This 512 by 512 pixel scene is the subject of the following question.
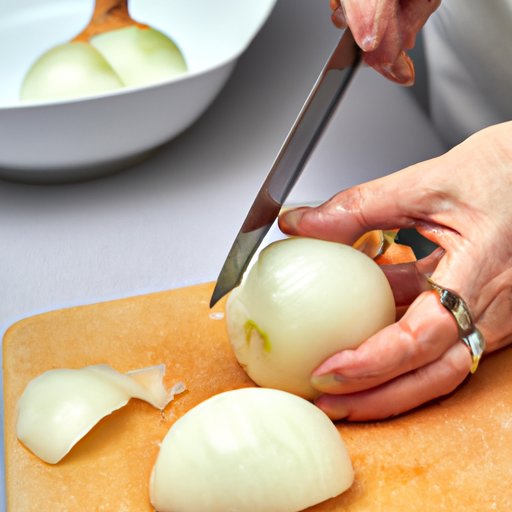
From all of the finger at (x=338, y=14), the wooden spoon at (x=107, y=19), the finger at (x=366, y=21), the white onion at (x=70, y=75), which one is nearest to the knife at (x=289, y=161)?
the finger at (x=366, y=21)

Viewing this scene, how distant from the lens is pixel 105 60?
144 centimetres

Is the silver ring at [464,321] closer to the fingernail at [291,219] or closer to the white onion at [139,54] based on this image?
the fingernail at [291,219]

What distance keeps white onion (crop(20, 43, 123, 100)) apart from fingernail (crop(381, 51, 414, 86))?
48 cm

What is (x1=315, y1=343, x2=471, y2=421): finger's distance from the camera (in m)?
0.97

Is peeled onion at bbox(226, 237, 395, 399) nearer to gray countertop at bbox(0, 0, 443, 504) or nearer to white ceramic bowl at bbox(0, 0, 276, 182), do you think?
gray countertop at bbox(0, 0, 443, 504)

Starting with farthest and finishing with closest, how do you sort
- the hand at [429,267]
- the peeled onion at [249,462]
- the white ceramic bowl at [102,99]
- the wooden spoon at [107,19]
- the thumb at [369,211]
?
1. the wooden spoon at [107,19]
2. the white ceramic bowl at [102,99]
3. the thumb at [369,211]
4. the hand at [429,267]
5. the peeled onion at [249,462]

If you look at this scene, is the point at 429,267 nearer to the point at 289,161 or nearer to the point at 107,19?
the point at 289,161

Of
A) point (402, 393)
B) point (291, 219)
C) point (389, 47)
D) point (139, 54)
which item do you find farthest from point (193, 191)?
point (402, 393)

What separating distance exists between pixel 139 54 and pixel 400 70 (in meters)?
0.53

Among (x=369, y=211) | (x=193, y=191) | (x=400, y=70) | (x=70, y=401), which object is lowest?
(x=193, y=191)

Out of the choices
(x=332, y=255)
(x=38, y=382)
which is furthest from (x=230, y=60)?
(x=38, y=382)

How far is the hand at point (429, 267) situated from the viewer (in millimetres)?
957

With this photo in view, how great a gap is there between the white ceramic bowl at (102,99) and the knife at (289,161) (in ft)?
1.02

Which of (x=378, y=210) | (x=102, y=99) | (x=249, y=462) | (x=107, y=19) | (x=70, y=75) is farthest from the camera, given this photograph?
(x=107, y=19)
